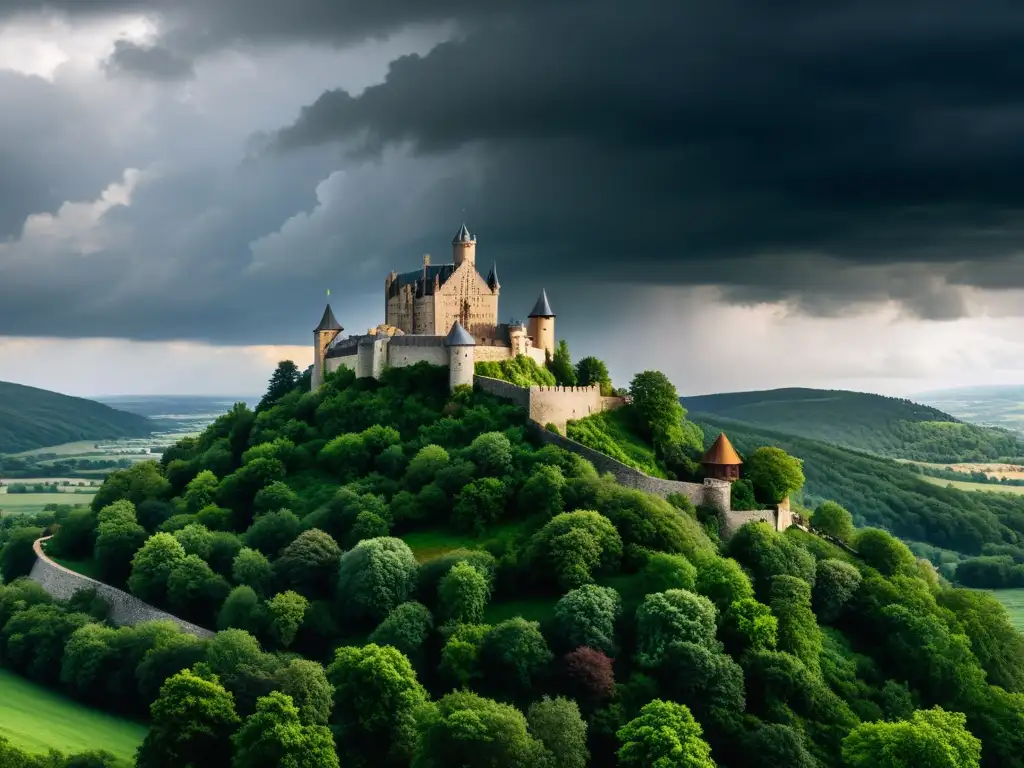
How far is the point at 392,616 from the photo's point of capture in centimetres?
6856

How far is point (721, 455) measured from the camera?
86.5 metres

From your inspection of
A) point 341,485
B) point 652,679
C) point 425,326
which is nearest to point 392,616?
point 652,679

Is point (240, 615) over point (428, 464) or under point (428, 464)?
under

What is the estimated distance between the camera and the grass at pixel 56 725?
207 ft

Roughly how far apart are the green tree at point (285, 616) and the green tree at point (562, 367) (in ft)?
118

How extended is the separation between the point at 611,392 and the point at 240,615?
37744 millimetres

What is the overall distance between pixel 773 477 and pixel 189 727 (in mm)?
46733

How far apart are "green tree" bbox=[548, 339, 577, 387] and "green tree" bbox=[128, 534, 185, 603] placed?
119 ft

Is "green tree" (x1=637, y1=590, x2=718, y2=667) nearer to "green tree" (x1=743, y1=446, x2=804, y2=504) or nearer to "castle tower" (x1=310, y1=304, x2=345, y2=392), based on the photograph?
"green tree" (x1=743, y1=446, x2=804, y2=504)

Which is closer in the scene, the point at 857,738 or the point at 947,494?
the point at 857,738

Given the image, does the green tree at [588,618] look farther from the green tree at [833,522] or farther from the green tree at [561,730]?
the green tree at [833,522]

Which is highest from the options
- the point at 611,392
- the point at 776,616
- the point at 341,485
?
the point at 611,392

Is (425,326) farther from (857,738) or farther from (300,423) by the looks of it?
(857,738)

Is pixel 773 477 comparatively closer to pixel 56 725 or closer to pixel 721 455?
pixel 721 455
